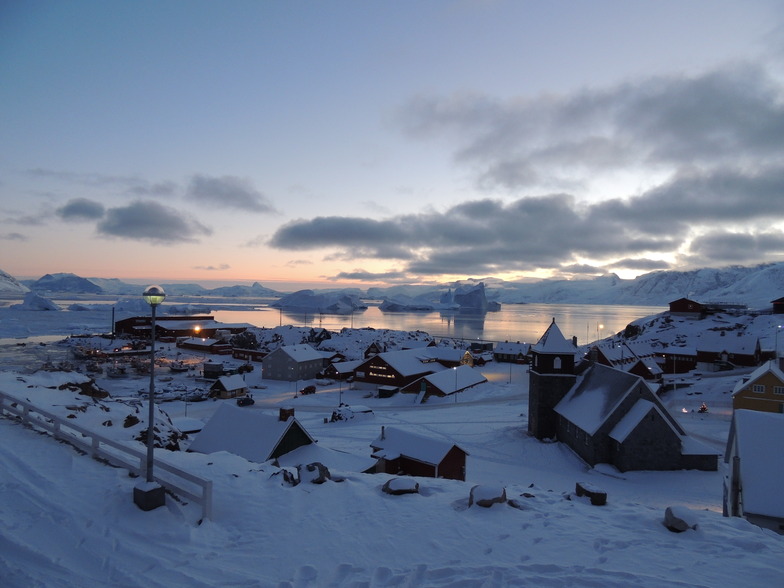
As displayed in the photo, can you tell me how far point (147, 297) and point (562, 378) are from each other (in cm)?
3200

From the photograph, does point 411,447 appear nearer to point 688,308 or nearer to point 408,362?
point 408,362

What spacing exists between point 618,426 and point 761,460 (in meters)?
12.3

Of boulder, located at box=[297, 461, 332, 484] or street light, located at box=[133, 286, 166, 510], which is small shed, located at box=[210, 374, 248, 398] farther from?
street light, located at box=[133, 286, 166, 510]

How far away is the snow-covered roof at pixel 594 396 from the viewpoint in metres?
28.5

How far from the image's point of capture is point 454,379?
58781mm

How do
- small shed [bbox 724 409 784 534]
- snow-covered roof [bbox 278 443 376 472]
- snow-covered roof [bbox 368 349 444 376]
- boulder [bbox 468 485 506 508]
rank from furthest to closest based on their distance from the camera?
1. snow-covered roof [bbox 368 349 444 376]
2. snow-covered roof [bbox 278 443 376 472]
3. small shed [bbox 724 409 784 534]
4. boulder [bbox 468 485 506 508]

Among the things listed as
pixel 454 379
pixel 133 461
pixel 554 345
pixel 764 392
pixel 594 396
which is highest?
pixel 554 345

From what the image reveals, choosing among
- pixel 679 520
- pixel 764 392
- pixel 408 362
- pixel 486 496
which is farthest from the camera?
pixel 408 362

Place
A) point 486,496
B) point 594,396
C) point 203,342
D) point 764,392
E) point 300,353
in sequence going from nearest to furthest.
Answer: point 486,496, point 594,396, point 764,392, point 300,353, point 203,342

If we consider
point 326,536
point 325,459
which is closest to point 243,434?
point 325,459

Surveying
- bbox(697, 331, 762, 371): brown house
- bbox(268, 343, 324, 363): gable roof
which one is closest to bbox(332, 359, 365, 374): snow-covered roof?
bbox(268, 343, 324, 363): gable roof

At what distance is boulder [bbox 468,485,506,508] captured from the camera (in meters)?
10.9

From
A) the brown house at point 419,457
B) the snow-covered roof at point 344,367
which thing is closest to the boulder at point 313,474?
the brown house at point 419,457

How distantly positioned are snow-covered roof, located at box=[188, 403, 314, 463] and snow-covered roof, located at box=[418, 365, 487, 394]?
33054 mm
